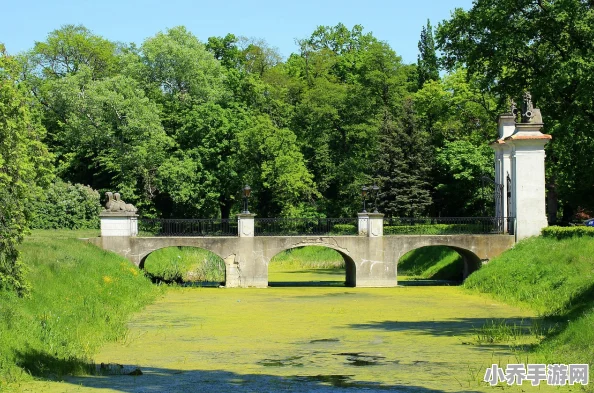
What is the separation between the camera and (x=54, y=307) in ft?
79.3

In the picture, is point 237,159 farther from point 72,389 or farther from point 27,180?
point 72,389

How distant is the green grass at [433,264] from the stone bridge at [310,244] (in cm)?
560

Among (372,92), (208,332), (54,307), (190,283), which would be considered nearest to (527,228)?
(190,283)

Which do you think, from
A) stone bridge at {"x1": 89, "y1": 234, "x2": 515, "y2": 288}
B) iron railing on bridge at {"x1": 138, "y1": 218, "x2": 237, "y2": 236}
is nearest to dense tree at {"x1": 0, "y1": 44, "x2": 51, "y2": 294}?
stone bridge at {"x1": 89, "y1": 234, "x2": 515, "y2": 288}

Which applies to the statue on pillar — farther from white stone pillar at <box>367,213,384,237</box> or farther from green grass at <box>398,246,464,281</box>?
green grass at <box>398,246,464,281</box>

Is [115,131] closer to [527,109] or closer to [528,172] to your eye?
[528,172]

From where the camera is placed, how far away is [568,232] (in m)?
37.8

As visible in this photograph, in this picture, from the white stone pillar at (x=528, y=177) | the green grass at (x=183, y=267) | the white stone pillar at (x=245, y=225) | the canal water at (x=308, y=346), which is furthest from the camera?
the green grass at (x=183, y=267)

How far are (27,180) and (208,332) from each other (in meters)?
5.98

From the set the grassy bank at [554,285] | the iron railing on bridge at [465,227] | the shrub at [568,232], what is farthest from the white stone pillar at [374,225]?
the shrub at [568,232]

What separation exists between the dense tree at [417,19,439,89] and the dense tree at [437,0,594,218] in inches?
1165

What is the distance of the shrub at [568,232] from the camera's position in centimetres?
3659

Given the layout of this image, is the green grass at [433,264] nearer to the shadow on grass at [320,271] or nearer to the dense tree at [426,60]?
the shadow on grass at [320,271]

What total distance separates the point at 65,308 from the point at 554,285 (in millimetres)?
15727
